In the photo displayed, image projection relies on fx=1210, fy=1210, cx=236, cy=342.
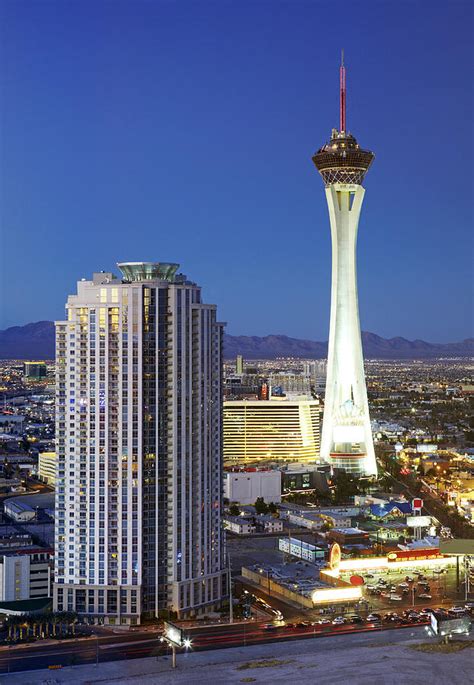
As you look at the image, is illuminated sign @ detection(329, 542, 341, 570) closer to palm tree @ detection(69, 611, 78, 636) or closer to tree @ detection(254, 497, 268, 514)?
palm tree @ detection(69, 611, 78, 636)

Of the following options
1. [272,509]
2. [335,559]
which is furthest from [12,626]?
[272,509]

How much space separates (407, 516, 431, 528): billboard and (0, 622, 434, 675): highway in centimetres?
1860

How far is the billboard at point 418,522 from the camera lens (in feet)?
208

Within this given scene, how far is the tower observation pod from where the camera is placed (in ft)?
295

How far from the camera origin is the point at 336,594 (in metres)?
48.9

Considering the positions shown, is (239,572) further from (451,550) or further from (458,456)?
(458,456)

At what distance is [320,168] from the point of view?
92625mm

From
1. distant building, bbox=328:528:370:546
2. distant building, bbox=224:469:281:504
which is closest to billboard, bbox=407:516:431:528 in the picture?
distant building, bbox=328:528:370:546

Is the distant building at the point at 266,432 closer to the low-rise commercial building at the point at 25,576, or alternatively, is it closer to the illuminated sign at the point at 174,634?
the low-rise commercial building at the point at 25,576

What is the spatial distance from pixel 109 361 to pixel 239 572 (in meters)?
14.5

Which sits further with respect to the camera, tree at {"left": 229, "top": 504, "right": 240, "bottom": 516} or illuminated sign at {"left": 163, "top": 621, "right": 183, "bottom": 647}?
tree at {"left": 229, "top": 504, "right": 240, "bottom": 516}

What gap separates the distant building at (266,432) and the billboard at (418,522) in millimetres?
33990

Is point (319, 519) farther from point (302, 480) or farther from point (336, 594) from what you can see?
point (336, 594)

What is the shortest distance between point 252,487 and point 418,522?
17.0 m
